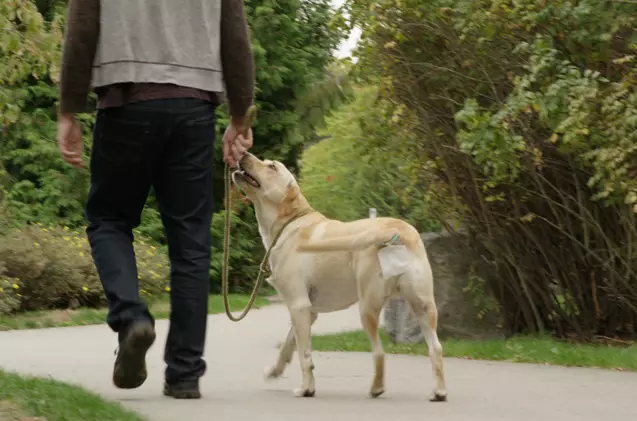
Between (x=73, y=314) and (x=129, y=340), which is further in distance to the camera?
(x=73, y=314)

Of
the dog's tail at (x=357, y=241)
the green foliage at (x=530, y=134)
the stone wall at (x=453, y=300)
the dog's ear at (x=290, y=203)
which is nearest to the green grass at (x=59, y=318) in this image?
the stone wall at (x=453, y=300)

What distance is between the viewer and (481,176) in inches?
410

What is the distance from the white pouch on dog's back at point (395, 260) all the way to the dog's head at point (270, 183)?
748 millimetres

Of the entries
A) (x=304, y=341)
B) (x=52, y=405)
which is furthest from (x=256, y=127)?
(x=52, y=405)

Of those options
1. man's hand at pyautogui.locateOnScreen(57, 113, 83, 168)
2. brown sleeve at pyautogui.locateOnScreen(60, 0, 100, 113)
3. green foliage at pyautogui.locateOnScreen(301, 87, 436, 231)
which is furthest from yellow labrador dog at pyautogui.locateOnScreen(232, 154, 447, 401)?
green foliage at pyautogui.locateOnScreen(301, 87, 436, 231)

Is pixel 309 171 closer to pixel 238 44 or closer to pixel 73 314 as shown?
pixel 73 314

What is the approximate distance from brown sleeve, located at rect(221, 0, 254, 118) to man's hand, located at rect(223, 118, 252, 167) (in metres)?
0.07

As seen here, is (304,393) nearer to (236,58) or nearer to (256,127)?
(236,58)

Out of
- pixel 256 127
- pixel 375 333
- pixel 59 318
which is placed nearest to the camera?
pixel 375 333

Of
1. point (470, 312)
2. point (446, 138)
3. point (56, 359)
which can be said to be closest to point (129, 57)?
point (56, 359)

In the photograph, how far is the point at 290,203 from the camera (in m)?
6.96

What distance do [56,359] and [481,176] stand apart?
379 centimetres

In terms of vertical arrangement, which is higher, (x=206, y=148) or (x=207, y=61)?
(x=207, y=61)

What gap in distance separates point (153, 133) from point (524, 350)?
4.69 m
